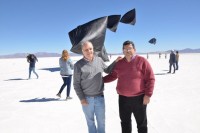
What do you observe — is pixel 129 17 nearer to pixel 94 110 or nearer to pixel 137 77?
pixel 137 77

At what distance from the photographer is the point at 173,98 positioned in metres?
7.77

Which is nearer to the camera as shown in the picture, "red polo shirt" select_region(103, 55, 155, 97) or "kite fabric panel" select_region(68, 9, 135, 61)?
"red polo shirt" select_region(103, 55, 155, 97)

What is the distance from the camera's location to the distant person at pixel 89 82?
11.4ft

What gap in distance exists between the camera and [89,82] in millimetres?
3518

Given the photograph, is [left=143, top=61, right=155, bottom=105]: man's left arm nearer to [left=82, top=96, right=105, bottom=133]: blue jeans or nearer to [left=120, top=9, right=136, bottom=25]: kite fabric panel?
[left=82, top=96, right=105, bottom=133]: blue jeans

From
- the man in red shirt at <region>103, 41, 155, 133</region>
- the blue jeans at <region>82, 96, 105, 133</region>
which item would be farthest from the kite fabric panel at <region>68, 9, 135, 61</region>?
the blue jeans at <region>82, 96, 105, 133</region>

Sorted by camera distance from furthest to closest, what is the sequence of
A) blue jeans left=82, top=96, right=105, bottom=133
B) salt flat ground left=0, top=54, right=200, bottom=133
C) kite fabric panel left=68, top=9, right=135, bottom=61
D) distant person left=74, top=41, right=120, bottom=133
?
1. kite fabric panel left=68, top=9, right=135, bottom=61
2. salt flat ground left=0, top=54, right=200, bottom=133
3. blue jeans left=82, top=96, right=105, bottom=133
4. distant person left=74, top=41, right=120, bottom=133

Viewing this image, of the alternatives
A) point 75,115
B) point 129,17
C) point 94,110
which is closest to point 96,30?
point 129,17

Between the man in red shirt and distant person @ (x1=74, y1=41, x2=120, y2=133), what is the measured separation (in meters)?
0.35

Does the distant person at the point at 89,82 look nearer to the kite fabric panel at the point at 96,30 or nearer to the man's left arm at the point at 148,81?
the man's left arm at the point at 148,81

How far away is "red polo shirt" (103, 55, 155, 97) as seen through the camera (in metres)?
3.55

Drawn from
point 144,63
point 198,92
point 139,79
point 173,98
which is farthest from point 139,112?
point 198,92

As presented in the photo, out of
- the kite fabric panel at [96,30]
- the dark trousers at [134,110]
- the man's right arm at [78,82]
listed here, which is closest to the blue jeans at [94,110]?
the man's right arm at [78,82]

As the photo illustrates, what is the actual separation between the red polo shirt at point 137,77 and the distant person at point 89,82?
374mm
